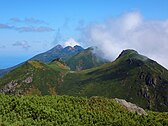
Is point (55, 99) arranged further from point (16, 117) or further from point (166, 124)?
point (166, 124)

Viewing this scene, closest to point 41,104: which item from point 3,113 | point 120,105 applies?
point 3,113

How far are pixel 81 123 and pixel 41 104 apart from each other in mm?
11000

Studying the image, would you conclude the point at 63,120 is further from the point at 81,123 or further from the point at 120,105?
the point at 120,105

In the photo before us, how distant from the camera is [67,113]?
68875 mm

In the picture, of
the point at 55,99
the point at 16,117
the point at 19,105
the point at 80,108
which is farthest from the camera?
the point at 55,99

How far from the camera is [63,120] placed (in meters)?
63.9

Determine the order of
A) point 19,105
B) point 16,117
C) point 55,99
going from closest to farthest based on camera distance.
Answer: point 16,117
point 19,105
point 55,99

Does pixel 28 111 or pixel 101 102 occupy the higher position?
pixel 101 102

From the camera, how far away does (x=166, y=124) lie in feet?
232

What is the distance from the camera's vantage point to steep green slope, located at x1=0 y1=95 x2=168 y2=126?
63094 mm

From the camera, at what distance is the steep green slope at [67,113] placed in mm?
63094

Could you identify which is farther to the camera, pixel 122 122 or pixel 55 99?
pixel 55 99

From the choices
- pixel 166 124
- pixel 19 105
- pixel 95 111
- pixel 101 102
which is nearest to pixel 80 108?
pixel 95 111

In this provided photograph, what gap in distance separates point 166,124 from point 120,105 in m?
14.7
